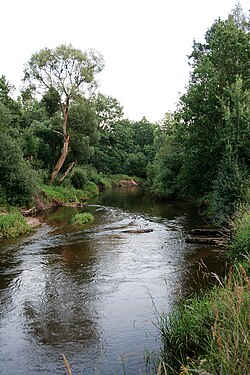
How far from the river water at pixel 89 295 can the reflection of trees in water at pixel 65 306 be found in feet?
0.07

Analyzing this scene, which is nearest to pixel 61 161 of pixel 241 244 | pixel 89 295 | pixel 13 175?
pixel 13 175

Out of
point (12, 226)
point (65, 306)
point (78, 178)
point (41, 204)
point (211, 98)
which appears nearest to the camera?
point (65, 306)

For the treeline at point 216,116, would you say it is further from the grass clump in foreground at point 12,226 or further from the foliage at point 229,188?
the grass clump in foreground at point 12,226

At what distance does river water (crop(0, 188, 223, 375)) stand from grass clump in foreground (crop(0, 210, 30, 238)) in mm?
663

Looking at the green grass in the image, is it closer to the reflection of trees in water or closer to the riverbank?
the riverbank

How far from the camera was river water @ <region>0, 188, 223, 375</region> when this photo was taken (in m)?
6.23

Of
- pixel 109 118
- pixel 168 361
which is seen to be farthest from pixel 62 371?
pixel 109 118

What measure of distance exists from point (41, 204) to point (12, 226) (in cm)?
929

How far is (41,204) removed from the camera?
26.7 metres

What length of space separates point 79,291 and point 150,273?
8.49 ft

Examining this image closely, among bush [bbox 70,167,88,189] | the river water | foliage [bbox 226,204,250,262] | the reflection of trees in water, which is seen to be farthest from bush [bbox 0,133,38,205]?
bush [bbox 70,167,88,189]

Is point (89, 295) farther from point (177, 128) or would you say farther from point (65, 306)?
point (177, 128)

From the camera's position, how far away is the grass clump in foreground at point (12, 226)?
16.8 meters

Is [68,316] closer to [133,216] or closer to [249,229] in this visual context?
[249,229]
